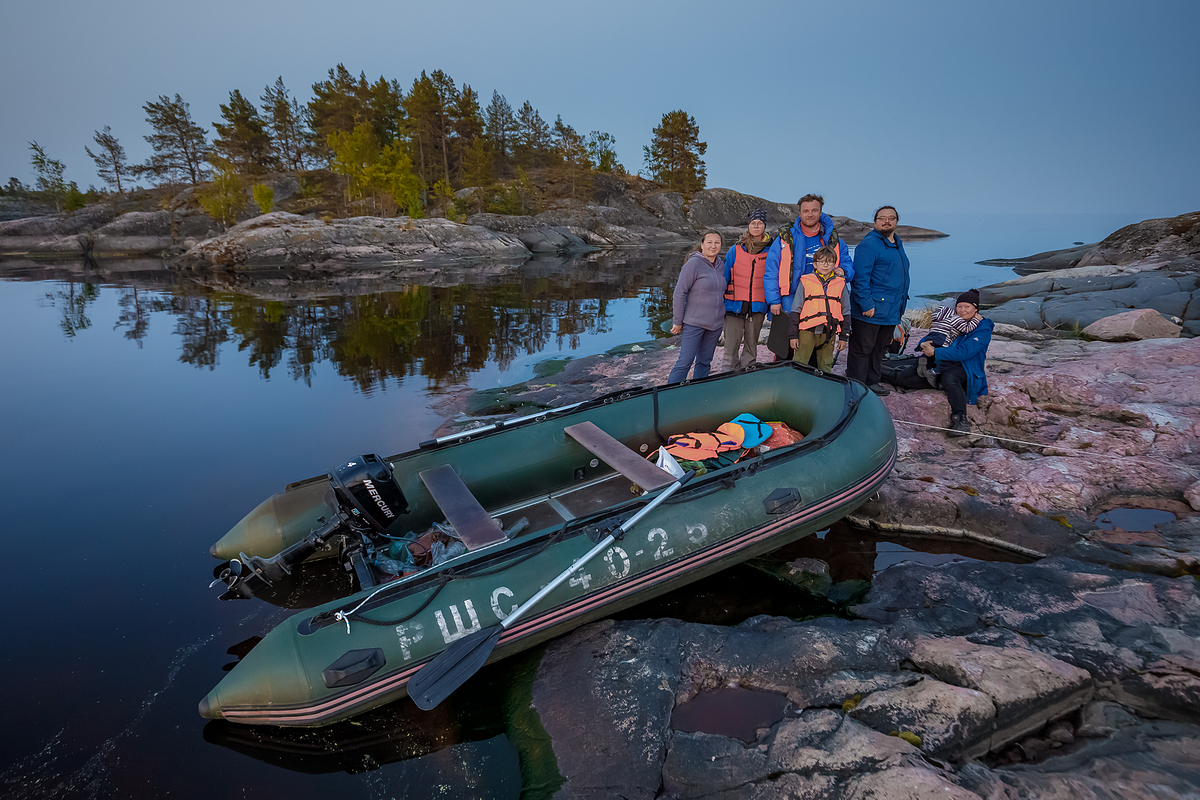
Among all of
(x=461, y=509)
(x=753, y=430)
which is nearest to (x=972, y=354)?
(x=753, y=430)

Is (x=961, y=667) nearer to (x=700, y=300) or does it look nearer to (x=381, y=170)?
(x=700, y=300)

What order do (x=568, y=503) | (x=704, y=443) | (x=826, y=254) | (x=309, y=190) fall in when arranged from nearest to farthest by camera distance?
(x=568, y=503) < (x=704, y=443) < (x=826, y=254) < (x=309, y=190)

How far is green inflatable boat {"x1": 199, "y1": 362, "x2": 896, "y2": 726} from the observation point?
263 centimetres

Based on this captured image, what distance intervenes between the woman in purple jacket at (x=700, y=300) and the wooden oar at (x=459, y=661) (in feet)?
9.50

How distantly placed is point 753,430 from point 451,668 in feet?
9.57

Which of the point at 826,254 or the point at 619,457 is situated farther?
the point at 826,254

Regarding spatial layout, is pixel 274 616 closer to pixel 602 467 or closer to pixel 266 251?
pixel 602 467

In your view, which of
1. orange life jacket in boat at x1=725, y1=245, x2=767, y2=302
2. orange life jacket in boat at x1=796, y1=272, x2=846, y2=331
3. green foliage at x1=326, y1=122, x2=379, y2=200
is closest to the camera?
orange life jacket in boat at x1=796, y1=272, x2=846, y2=331

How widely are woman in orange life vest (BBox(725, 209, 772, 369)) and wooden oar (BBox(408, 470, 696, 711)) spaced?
124 inches

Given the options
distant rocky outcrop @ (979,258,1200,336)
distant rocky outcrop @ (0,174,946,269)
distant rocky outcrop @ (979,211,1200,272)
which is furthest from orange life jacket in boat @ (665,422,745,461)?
distant rocky outcrop @ (0,174,946,269)

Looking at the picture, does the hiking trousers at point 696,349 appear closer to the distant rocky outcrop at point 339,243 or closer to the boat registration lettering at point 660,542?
the boat registration lettering at point 660,542

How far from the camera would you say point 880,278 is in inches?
202

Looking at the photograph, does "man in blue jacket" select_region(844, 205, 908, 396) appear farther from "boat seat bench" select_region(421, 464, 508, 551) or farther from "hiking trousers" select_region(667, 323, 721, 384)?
"boat seat bench" select_region(421, 464, 508, 551)

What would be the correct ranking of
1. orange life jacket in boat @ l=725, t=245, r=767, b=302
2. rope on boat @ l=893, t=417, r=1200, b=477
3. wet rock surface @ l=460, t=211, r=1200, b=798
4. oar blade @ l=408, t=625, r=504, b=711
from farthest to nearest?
1. orange life jacket in boat @ l=725, t=245, r=767, b=302
2. rope on boat @ l=893, t=417, r=1200, b=477
3. oar blade @ l=408, t=625, r=504, b=711
4. wet rock surface @ l=460, t=211, r=1200, b=798
